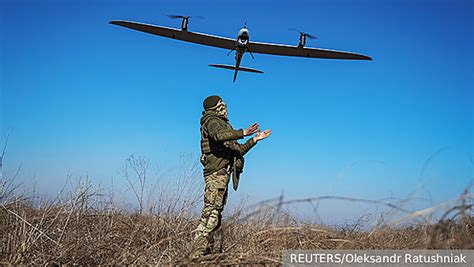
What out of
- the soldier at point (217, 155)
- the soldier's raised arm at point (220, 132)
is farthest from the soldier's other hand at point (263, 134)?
the soldier's raised arm at point (220, 132)

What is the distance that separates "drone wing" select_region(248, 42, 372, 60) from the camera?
21625mm

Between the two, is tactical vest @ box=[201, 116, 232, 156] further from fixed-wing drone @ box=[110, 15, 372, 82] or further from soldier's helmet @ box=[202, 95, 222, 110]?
fixed-wing drone @ box=[110, 15, 372, 82]

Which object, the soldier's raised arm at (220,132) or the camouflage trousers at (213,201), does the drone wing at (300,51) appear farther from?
the camouflage trousers at (213,201)

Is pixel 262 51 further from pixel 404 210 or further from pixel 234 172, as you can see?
pixel 404 210

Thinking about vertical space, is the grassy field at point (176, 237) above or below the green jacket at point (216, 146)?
below

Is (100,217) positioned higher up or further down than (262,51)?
further down

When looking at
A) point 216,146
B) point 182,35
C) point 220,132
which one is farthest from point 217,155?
point 182,35

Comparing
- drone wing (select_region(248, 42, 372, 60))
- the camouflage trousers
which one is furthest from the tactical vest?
drone wing (select_region(248, 42, 372, 60))

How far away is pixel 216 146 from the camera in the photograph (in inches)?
193

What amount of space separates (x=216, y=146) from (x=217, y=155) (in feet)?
0.35

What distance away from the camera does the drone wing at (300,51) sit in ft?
70.9

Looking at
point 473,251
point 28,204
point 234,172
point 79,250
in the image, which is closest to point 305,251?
point 473,251

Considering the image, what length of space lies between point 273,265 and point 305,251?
1.42ft

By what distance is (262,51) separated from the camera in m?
22.5
